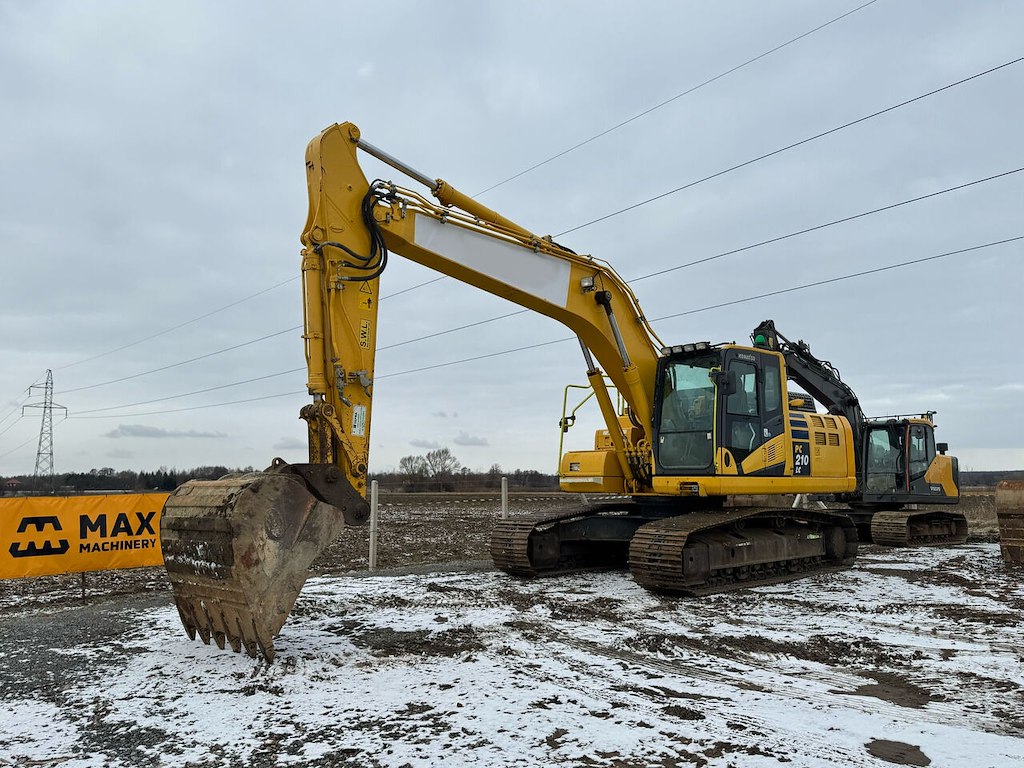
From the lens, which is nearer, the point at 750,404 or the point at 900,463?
the point at 750,404

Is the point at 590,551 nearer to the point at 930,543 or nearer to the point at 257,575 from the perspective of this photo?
the point at 257,575

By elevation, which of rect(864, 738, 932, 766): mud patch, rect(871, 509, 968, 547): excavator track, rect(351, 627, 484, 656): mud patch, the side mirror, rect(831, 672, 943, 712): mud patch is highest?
the side mirror

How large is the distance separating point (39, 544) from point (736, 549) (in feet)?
27.6

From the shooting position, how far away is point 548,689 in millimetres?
5328

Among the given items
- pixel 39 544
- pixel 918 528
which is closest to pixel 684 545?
pixel 39 544

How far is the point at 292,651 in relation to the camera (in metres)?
6.34

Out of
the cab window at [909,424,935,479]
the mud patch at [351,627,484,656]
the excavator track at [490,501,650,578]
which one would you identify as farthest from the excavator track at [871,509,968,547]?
the mud patch at [351,627,484,656]

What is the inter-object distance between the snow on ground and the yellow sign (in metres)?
1.53

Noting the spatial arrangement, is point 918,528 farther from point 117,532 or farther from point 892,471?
point 117,532

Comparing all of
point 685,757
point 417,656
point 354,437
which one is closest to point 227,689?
point 417,656

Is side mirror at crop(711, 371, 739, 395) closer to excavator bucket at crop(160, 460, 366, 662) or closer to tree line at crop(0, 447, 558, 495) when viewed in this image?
excavator bucket at crop(160, 460, 366, 662)

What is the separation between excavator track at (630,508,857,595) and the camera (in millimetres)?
9055

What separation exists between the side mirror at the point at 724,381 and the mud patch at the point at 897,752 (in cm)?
575

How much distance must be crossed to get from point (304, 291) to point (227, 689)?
11.1 ft
